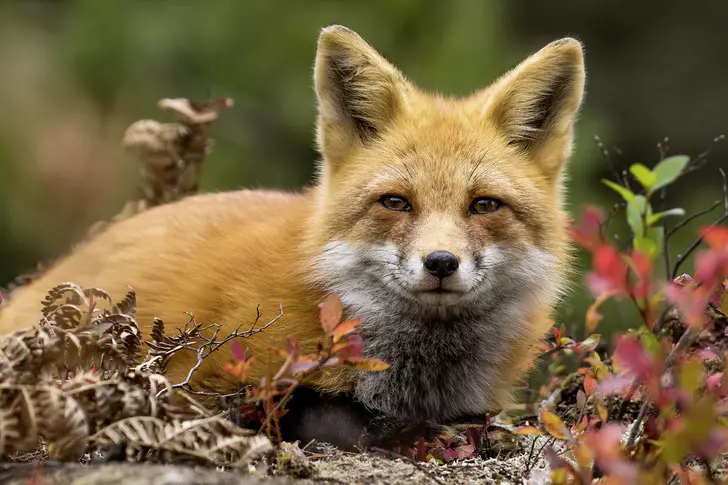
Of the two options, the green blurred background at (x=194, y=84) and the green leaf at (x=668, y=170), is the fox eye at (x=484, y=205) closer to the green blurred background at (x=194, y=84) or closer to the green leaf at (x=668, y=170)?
the green leaf at (x=668, y=170)

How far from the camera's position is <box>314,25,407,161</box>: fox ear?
3.58 m

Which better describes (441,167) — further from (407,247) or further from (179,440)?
(179,440)

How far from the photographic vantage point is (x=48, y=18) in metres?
11.9

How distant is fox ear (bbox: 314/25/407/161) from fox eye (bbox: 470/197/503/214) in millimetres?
588

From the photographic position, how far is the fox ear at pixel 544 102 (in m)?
3.59

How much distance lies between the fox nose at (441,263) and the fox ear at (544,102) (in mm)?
895

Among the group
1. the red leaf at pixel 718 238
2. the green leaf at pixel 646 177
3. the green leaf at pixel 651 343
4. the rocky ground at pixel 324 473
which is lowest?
the rocky ground at pixel 324 473

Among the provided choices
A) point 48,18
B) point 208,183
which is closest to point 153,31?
Result: point 208,183

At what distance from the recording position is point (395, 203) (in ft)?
10.9

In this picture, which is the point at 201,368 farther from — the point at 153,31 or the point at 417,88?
the point at 153,31

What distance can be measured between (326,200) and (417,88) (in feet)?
2.61

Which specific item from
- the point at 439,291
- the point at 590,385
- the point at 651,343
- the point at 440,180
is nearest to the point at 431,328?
the point at 439,291

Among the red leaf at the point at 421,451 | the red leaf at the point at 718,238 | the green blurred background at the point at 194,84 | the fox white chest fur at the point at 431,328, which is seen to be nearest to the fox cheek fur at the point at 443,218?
the fox white chest fur at the point at 431,328

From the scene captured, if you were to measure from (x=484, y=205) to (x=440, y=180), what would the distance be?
208 millimetres
